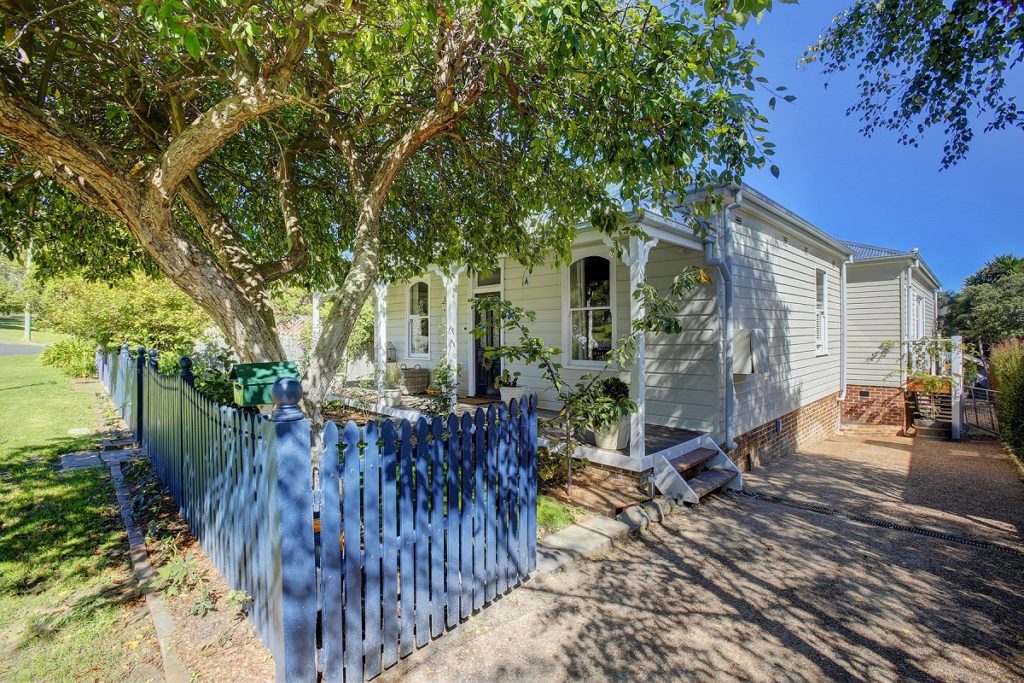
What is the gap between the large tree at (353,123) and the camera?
3232mm

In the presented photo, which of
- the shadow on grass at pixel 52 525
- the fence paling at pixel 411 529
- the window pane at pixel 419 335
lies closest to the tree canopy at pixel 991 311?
the window pane at pixel 419 335

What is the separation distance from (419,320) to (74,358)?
514 inches

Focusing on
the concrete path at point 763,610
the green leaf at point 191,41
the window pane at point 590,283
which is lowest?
the concrete path at point 763,610

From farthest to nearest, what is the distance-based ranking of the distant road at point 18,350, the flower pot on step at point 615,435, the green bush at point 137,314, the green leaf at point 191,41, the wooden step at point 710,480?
the distant road at point 18,350
the green bush at point 137,314
the flower pot on step at point 615,435
the wooden step at point 710,480
the green leaf at point 191,41

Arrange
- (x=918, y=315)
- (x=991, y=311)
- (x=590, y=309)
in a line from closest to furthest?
(x=590, y=309) → (x=918, y=315) → (x=991, y=311)

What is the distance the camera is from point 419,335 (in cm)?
1185

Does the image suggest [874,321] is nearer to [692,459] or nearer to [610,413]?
[692,459]

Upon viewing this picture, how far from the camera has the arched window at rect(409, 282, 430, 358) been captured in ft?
38.1

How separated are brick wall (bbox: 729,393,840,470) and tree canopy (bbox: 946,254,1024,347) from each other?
15247 millimetres

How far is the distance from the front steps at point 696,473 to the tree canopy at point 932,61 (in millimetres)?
3911

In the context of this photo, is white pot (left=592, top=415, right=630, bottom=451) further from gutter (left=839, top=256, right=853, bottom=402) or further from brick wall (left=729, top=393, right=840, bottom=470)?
gutter (left=839, top=256, right=853, bottom=402)

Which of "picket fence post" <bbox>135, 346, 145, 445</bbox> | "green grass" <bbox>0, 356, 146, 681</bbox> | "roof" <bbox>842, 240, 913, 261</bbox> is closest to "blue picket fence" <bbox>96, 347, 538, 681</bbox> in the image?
"green grass" <bbox>0, 356, 146, 681</bbox>

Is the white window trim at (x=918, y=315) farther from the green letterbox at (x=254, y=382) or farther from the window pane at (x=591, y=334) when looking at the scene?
the green letterbox at (x=254, y=382)

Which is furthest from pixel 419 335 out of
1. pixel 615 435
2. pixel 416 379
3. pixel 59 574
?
pixel 59 574
